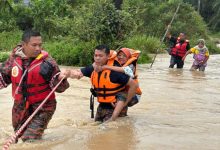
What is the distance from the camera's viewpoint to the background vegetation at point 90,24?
15281 mm

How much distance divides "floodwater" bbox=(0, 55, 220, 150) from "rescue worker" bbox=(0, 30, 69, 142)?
0.27 m

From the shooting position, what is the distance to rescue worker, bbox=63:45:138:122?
636 cm

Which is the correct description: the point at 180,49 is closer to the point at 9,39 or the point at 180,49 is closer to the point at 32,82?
the point at 9,39

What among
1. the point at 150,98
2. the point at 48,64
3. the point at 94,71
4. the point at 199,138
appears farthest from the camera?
the point at 150,98

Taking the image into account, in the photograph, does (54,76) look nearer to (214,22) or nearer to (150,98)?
(150,98)

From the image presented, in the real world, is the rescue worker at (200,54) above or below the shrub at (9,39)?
above

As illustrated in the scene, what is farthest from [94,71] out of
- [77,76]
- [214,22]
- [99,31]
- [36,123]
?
[214,22]

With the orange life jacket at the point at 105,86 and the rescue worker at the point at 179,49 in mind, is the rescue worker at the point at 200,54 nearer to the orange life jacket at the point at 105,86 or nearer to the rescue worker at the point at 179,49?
the rescue worker at the point at 179,49

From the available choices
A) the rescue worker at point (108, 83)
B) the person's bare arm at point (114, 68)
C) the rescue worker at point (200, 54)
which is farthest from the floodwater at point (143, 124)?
the rescue worker at point (200, 54)

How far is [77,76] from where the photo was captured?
543cm

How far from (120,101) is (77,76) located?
4.33ft

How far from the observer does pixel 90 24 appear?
49.9ft

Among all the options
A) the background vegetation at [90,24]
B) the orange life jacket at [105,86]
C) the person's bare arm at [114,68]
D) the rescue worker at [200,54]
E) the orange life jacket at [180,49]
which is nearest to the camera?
the person's bare arm at [114,68]

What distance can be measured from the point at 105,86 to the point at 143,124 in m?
0.93
